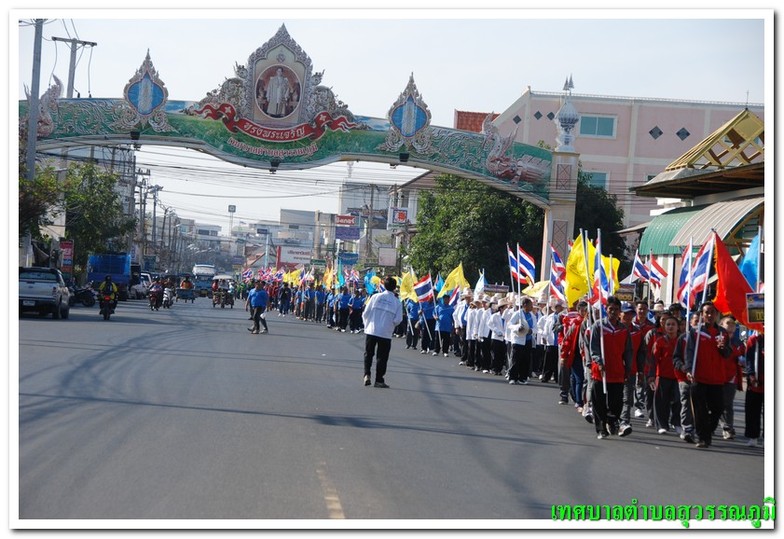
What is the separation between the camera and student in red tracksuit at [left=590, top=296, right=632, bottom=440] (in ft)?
41.3

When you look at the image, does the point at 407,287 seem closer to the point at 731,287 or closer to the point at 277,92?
the point at 277,92

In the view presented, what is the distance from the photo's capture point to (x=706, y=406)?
494 inches

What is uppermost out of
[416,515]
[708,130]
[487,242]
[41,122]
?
[708,130]

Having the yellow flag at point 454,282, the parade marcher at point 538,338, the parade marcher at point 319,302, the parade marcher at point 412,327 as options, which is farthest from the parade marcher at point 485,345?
the parade marcher at point 319,302

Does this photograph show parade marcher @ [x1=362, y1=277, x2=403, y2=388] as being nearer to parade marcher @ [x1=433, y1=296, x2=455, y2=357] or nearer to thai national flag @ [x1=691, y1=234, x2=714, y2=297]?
thai national flag @ [x1=691, y1=234, x2=714, y2=297]

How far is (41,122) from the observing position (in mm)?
36812

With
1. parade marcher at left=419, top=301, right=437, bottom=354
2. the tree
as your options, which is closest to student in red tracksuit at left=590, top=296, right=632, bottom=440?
parade marcher at left=419, top=301, right=437, bottom=354

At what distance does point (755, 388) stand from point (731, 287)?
4.45 feet

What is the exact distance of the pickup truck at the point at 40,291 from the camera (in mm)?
32031

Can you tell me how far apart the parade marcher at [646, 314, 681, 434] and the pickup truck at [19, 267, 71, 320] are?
906 inches

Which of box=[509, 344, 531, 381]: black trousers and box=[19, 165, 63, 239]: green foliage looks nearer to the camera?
box=[509, 344, 531, 381]: black trousers
